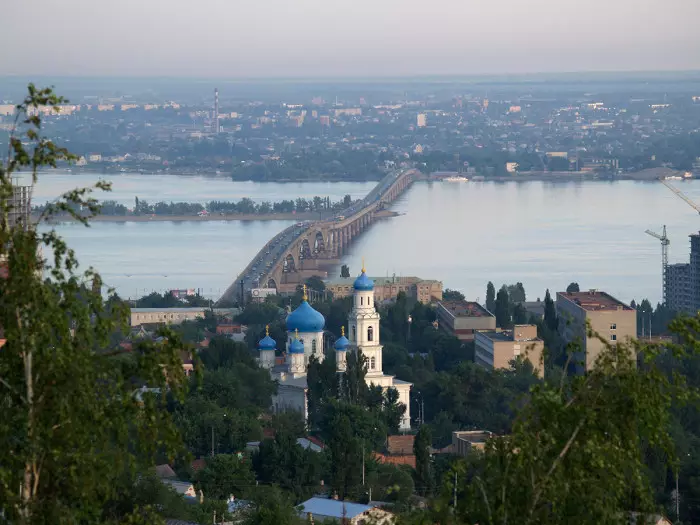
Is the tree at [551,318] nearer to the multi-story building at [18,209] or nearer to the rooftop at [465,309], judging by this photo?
the rooftop at [465,309]

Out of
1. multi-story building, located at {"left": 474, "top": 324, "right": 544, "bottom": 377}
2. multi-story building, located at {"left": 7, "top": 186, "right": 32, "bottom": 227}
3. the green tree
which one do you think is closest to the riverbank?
multi-story building, located at {"left": 474, "top": 324, "right": 544, "bottom": 377}

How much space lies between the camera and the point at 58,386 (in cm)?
356

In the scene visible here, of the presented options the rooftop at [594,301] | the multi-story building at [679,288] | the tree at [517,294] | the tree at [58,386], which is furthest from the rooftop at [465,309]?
the tree at [58,386]

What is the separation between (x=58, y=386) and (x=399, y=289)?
774 inches

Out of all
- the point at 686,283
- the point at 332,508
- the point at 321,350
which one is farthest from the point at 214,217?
the point at 332,508

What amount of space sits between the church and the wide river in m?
10.00

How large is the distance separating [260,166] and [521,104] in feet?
131

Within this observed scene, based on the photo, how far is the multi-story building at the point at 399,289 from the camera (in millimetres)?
22734

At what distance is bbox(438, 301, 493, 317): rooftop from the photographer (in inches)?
722

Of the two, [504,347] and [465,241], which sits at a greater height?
[504,347]

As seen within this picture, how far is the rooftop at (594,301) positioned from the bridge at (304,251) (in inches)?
225

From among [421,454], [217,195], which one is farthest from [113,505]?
[217,195]

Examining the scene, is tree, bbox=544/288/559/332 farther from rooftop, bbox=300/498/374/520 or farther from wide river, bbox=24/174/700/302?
rooftop, bbox=300/498/374/520

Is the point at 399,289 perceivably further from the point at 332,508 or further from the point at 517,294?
the point at 332,508
